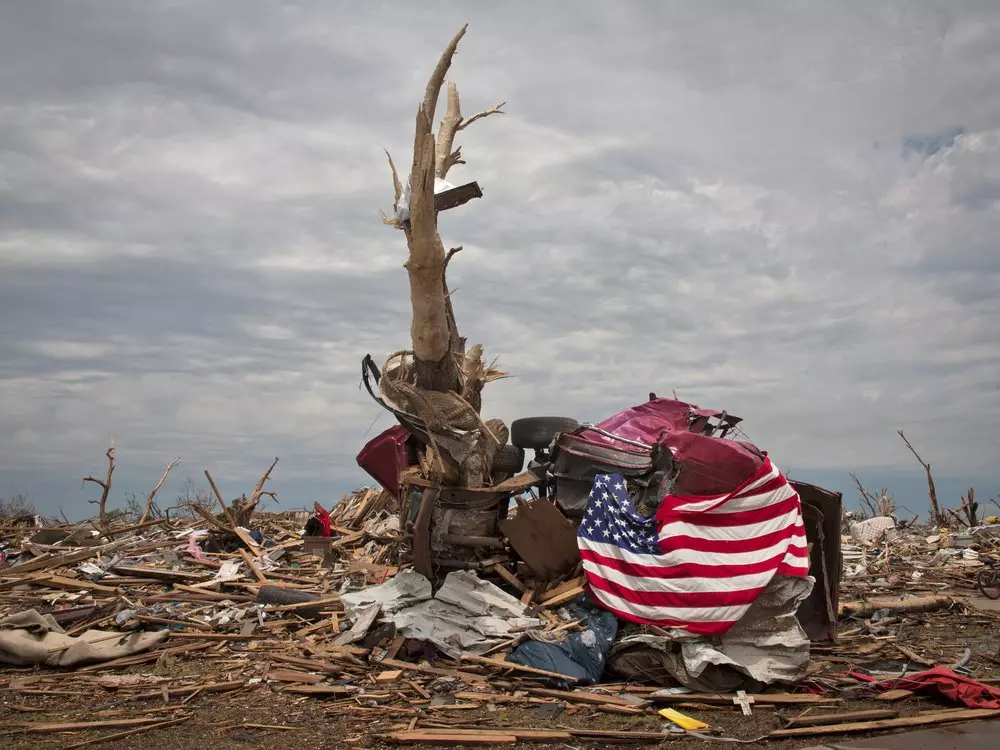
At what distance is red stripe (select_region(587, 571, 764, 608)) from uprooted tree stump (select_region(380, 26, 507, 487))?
2371mm

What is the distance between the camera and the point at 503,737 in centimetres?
596

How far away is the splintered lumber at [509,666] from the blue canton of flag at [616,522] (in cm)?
130

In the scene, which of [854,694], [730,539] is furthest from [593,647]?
[854,694]

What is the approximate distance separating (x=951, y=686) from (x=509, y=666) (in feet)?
12.2

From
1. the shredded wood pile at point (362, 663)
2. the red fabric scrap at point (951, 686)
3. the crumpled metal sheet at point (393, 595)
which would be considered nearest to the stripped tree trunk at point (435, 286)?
the crumpled metal sheet at point (393, 595)

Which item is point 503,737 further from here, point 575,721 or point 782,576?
point 782,576

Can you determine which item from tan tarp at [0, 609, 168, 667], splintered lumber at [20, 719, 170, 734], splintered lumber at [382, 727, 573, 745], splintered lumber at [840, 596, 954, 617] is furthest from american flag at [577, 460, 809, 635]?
tan tarp at [0, 609, 168, 667]

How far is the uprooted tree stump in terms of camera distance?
7.77 metres

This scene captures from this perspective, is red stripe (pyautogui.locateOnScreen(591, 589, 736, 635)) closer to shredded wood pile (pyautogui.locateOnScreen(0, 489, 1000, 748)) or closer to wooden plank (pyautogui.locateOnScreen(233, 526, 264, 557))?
shredded wood pile (pyautogui.locateOnScreen(0, 489, 1000, 748))

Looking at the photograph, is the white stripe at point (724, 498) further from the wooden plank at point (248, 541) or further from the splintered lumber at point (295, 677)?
the wooden plank at point (248, 541)

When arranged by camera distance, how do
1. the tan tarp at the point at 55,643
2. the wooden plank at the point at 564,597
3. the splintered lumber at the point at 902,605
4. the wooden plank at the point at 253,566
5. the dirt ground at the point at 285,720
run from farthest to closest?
1. the wooden plank at the point at 253,566
2. the splintered lumber at the point at 902,605
3. the wooden plank at the point at 564,597
4. the tan tarp at the point at 55,643
5. the dirt ground at the point at 285,720

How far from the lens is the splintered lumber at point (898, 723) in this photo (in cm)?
612

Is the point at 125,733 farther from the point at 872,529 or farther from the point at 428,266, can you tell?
the point at 872,529

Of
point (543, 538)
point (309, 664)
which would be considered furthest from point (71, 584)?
point (543, 538)
